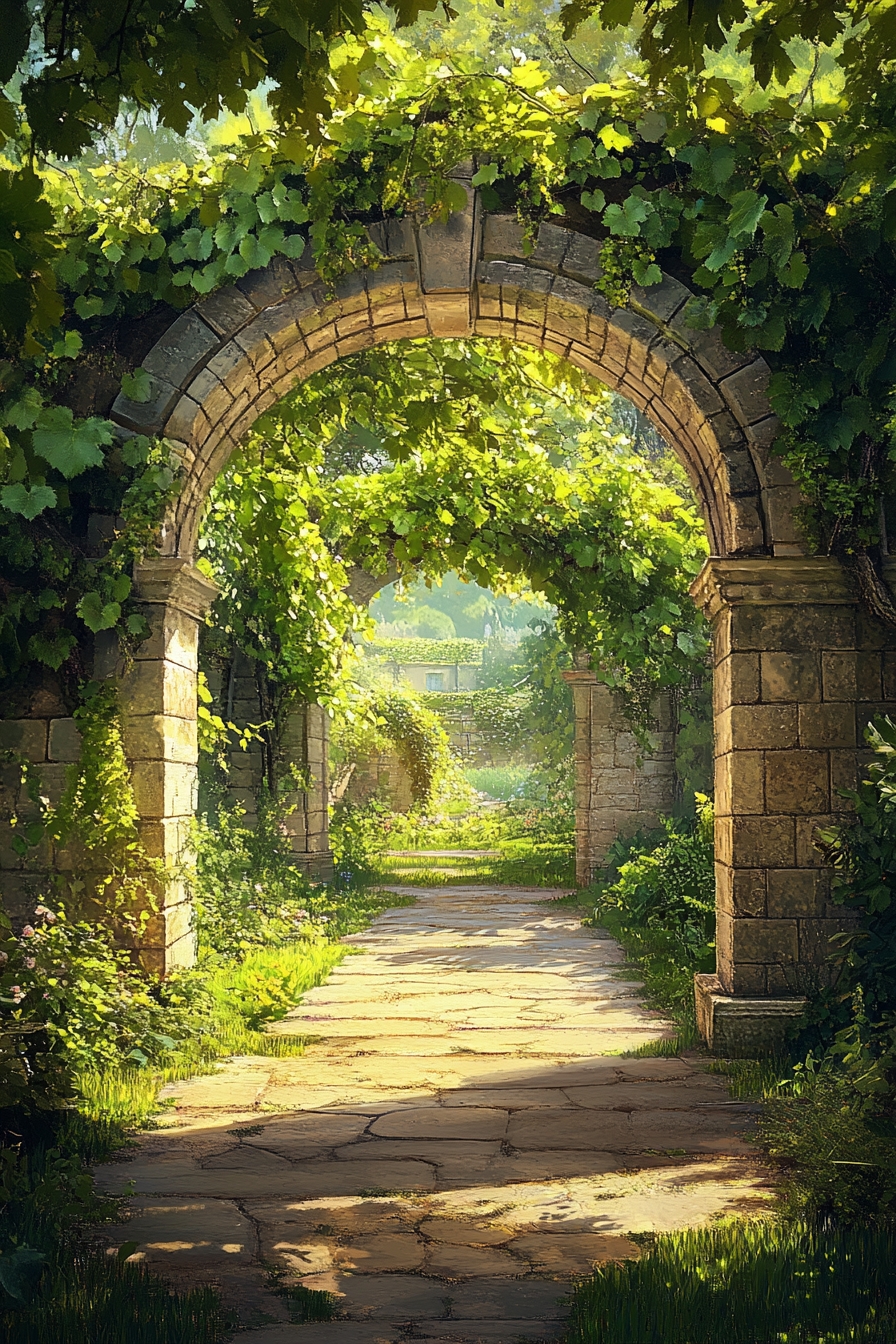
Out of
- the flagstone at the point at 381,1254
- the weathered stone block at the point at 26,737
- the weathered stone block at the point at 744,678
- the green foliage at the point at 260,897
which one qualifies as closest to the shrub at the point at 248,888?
the green foliage at the point at 260,897

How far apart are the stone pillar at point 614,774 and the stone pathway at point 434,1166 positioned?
5.12m

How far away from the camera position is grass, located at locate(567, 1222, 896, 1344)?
2.77m

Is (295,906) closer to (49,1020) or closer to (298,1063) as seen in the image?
(298,1063)

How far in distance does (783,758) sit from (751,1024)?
3.70 ft

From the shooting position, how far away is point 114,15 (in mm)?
2771

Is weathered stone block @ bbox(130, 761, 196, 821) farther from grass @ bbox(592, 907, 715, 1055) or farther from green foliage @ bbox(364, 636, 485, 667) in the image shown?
green foliage @ bbox(364, 636, 485, 667)

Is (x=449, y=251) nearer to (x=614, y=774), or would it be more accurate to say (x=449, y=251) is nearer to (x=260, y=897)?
(x=260, y=897)

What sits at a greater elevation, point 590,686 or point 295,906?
point 590,686

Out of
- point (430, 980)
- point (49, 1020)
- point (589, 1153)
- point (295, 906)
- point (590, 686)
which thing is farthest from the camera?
point (590, 686)

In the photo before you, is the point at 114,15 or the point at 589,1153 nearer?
the point at 114,15

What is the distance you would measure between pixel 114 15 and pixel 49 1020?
11.7 ft

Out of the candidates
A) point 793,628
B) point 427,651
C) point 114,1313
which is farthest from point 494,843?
point 427,651

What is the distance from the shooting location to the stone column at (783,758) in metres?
5.58

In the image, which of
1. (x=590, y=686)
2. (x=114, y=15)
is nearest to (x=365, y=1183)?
(x=114, y=15)
